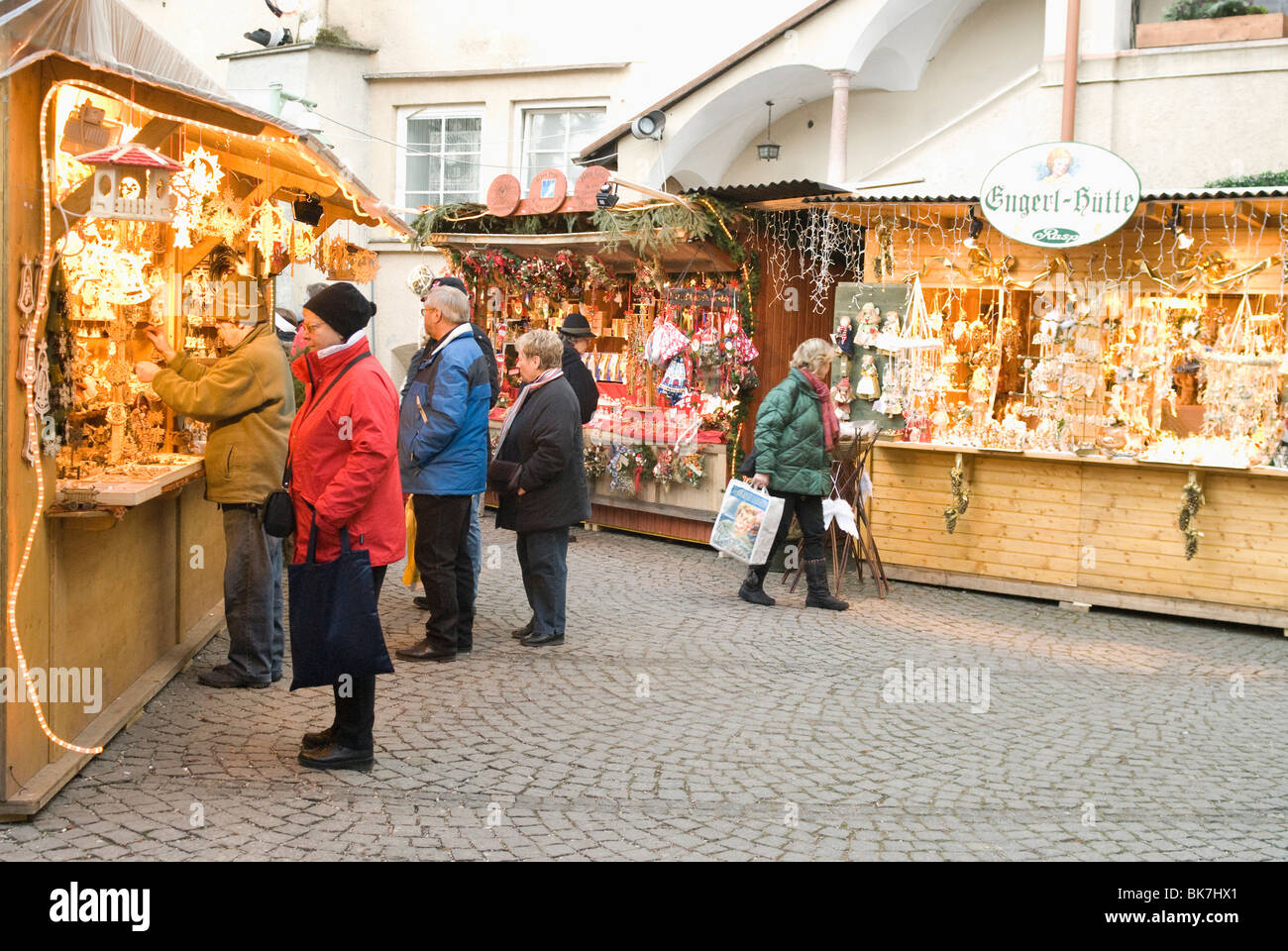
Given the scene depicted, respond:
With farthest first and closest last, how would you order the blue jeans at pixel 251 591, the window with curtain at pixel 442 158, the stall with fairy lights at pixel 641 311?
1. the window with curtain at pixel 442 158
2. the stall with fairy lights at pixel 641 311
3. the blue jeans at pixel 251 591

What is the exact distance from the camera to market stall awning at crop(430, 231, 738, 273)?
40.6 ft

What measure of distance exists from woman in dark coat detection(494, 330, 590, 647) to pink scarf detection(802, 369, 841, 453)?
2.33 m

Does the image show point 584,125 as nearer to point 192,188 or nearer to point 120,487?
point 192,188

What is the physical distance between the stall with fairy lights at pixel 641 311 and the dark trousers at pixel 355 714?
6.71 meters

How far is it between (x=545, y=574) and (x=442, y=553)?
0.79 meters

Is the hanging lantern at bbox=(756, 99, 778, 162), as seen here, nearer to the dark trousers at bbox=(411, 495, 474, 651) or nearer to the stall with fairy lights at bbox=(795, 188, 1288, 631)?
the stall with fairy lights at bbox=(795, 188, 1288, 631)

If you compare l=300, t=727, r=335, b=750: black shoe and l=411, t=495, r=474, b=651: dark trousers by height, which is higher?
l=411, t=495, r=474, b=651: dark trousers

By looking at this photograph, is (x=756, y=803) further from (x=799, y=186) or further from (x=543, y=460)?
(x=799, y=186)

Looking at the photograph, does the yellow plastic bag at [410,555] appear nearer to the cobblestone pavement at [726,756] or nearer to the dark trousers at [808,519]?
the cobblestone pavement at [726,756]

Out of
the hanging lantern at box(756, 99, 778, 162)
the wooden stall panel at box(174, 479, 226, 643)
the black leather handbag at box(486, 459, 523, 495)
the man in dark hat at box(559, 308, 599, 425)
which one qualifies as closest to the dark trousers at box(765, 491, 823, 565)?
the man in dark hat at box(559, 308, 599, 425)

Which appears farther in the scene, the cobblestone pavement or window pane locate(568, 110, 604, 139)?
window pane locate(568, 110, 604, 139)

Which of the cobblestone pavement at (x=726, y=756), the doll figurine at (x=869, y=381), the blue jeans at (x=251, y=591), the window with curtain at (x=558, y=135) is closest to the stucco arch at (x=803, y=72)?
the window with curtain at (x=558, y=135)

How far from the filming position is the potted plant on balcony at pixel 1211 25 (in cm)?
1216

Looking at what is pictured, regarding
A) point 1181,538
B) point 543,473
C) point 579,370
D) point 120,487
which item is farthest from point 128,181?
point 1181,538
